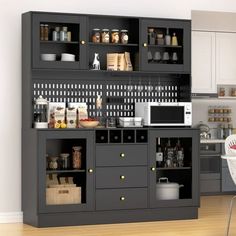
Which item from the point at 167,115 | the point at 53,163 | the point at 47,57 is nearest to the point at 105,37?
the point at 47,57

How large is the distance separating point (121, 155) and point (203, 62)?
306 cm

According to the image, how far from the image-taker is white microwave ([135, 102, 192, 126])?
22.2 ft

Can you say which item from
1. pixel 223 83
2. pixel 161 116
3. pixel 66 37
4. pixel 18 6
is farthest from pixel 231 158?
pixel 223 83

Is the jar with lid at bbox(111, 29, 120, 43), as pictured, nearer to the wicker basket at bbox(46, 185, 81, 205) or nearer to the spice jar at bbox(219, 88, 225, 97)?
the wicker basket at bbox(46, 185, 81, 205)

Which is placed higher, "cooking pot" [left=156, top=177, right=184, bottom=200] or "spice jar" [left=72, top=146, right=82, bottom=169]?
"spice jar" [left=72, top=146, right=82, bottom=169]

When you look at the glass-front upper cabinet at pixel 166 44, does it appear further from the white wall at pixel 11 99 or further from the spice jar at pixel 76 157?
the spice jar at pixel 76 157

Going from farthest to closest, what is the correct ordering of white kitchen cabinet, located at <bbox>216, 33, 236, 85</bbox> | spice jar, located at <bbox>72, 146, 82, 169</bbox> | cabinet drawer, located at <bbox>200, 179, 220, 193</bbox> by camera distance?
white kitchen cabinet, located at <bbox>216, 33, 236, 85</bbox>
cabinet drawer, located at <bbox>200, 179, 220, 193</bbox>
spice jar, located at <bbox>72, 146, 82, 169</bbox>

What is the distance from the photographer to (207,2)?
7336mm

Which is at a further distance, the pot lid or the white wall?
the pot lid

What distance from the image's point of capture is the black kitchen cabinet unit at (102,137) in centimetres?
641

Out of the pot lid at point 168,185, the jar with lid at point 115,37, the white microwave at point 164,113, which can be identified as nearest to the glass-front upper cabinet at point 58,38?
the jar with lid at point 115,37

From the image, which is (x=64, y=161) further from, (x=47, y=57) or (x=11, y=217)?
(x=47, y=57)

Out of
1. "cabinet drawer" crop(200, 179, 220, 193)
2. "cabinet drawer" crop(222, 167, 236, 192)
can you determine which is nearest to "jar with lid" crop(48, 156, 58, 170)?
"cabinet drawer" crop(200, 179, 220, 193)

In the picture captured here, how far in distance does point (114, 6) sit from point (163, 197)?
208cm
